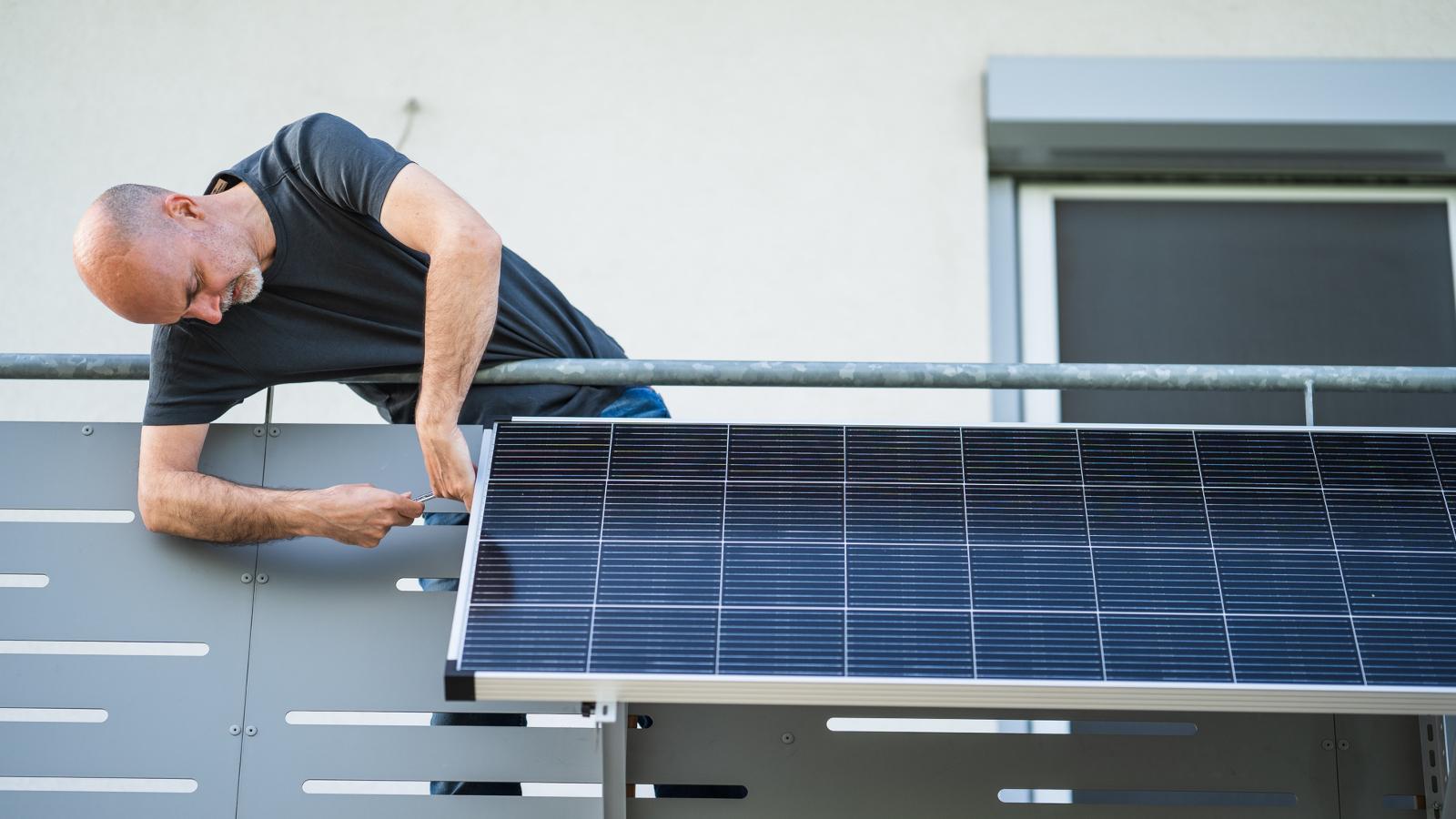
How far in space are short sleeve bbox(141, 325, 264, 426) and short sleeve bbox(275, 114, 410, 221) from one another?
470mm

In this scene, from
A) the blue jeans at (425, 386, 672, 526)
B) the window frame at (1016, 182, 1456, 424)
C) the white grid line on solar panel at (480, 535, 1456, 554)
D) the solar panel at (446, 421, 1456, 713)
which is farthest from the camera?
the window frame at (1016, 182, 1456, 424)

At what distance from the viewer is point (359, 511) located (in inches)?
129

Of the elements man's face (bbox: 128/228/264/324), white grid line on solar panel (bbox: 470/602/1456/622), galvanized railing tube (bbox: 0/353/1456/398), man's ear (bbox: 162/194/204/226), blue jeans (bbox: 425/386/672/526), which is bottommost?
white grid line on solar panel (bbox: 470/602/1456/622)

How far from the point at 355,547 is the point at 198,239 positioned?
0.81 m

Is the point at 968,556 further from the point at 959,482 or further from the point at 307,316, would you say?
the point at 307,316

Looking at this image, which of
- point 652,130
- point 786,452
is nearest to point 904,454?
point 786,452

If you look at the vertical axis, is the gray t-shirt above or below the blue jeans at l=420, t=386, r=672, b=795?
above

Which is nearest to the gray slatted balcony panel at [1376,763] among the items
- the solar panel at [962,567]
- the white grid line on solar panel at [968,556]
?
the solar panel at [962,567]

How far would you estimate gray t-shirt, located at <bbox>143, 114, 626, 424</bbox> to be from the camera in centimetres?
343

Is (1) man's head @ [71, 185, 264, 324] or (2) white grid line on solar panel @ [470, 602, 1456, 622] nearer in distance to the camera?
(2) white grid line on solar panel @ [470, 602, 1456, 622]

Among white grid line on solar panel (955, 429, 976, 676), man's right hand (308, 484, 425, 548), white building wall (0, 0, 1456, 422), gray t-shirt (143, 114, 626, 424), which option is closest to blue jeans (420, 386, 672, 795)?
man's right hand (308, 484, 425, 548)

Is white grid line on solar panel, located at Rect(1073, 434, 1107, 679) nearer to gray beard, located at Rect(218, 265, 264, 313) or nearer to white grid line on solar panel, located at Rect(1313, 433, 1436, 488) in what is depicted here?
white grid line on solar panel, located at Rect(1313, 433, 1436, 488)

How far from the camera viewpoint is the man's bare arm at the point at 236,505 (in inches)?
130

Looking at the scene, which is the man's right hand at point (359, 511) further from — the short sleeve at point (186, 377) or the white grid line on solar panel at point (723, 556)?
the white grid line on solar panel at point (723, 556)
